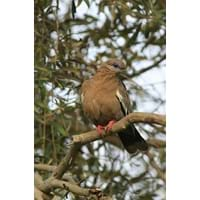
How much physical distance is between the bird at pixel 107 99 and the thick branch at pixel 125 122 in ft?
0.05

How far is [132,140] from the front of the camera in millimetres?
2213

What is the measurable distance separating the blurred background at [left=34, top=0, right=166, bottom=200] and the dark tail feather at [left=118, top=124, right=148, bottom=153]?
0.7 inches

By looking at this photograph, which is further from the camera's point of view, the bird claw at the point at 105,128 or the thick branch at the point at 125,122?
the bird claw at the point at 105,128

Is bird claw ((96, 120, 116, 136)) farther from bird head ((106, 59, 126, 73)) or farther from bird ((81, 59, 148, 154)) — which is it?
bird head ((106, 59, 126, 73))

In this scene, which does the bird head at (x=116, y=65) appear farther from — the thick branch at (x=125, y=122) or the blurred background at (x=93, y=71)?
the thick branch at (x=125, y=122)

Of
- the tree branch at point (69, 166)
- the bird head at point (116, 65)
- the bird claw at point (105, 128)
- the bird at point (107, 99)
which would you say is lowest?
the tree branch at point (69, 166)

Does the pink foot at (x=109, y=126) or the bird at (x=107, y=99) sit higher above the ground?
the bird at (x=107, y=99)

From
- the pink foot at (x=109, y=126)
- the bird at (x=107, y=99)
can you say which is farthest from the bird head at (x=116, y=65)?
the pink foot at (x=109, y=126)

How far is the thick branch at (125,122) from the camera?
2102 millimetres

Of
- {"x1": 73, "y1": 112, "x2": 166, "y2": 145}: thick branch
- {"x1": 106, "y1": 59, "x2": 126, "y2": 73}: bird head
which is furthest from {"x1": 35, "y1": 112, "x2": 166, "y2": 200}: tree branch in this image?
{"x1": 106, "y1": 59, "x2": 126, "y2": 73}: bird head
